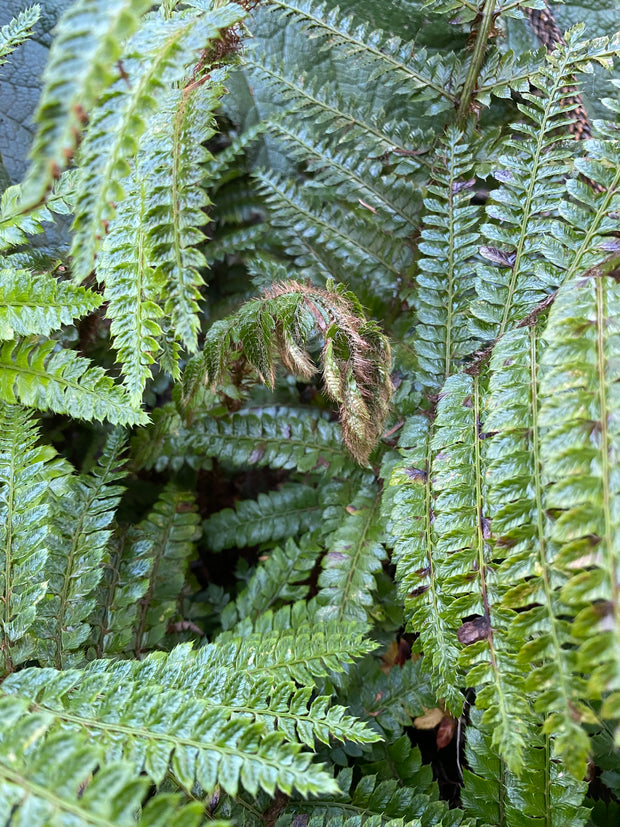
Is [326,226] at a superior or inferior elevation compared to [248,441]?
superior

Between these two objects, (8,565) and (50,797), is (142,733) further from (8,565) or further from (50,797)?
(8,565)

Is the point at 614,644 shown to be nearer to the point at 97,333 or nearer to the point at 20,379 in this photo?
the point at 20,379

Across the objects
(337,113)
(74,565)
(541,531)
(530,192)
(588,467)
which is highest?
(337,113)

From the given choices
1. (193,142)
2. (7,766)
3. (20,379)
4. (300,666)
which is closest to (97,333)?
(20,379)

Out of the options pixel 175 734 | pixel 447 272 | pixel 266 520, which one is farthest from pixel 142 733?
pixel 447 272

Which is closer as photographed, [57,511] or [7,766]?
[7,766]

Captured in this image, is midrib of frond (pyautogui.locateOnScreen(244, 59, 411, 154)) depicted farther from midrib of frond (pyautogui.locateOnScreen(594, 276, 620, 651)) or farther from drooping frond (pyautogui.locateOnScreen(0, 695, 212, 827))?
drooping frond (pyautogui.locateOnScreen(0, 695, 212, 827))
